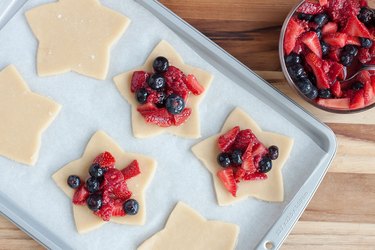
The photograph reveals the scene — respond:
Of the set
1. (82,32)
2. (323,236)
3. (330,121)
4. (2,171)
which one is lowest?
(323,236)

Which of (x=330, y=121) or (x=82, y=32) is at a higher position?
(x=82, y=32)

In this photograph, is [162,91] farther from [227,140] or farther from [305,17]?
[305,17]

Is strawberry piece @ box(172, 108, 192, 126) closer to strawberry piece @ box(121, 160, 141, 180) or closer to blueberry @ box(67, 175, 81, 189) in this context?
strawberry piece @ box(121, 160, 141, 180)

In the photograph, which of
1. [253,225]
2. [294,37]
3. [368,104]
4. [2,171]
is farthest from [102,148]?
[368,104]

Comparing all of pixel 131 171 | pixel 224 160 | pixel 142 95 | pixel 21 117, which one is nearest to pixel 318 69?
pixel 224 160

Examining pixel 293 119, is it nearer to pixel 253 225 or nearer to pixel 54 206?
pixel 253 225

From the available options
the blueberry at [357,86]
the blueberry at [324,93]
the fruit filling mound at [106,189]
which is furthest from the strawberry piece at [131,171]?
the blueberry at [357,86]

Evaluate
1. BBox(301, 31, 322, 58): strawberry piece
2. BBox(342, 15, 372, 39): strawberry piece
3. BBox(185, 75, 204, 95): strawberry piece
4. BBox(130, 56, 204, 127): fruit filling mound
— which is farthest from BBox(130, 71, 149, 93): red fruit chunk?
BBox(342, 15, 372, 39): strawberry piece
